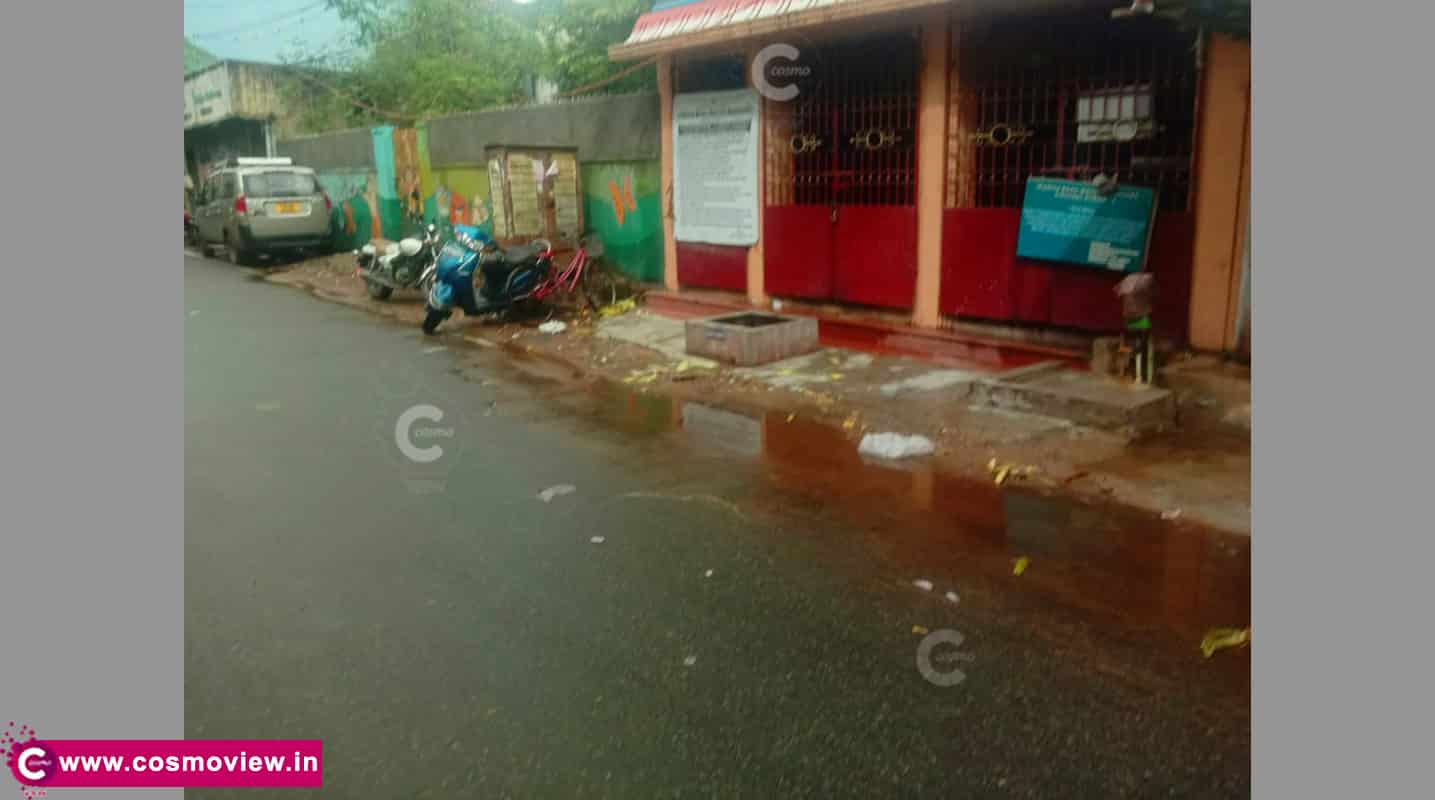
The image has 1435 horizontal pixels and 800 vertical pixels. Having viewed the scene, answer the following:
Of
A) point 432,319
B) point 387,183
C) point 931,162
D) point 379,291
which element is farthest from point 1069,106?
point 387,183

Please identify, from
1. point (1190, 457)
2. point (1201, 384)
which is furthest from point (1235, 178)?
point (1190, 457)

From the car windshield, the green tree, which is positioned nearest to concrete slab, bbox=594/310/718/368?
the green tree

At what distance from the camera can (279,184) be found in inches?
719

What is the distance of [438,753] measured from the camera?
2.78 metres

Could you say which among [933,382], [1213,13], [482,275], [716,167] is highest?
[1213,13]

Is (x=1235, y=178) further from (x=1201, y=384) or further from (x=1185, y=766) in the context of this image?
(x=1185, y=766)

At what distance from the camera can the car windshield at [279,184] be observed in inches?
708

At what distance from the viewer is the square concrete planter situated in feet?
27.9

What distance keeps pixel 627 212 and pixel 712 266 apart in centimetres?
185
